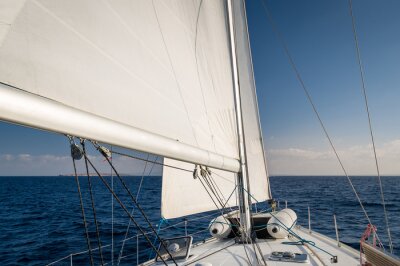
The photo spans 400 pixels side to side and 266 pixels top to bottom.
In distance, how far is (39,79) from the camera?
1.72 metres

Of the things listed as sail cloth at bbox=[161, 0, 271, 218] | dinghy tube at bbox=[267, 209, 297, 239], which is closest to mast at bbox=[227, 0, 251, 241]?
sail cloth at bbox=[161, 0, 271, 218]

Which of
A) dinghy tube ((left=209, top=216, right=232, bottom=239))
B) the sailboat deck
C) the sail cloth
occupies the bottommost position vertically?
the sailboat deck

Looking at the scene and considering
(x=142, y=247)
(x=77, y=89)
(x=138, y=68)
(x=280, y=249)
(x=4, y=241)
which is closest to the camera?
(x=77, y=89)

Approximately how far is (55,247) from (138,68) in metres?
13.4

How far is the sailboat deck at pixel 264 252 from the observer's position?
467cm

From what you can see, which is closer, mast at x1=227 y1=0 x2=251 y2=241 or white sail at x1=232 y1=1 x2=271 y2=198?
mast at x1=227 y1=0 x2=251 y2=241

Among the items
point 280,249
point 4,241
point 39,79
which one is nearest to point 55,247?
point 4,241

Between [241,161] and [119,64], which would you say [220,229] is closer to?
[241,161]

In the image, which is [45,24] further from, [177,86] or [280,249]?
[280,249]

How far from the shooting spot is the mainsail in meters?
1.61

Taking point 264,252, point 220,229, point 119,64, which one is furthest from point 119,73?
point 220,229

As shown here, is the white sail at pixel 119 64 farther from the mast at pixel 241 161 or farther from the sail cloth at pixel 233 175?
the sail cloth at pixel 233 175

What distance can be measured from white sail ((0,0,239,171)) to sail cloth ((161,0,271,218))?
1.49 metres

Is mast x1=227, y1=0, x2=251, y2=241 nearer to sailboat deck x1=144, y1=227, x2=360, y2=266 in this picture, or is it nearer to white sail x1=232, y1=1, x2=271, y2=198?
sailboat deck x1=144, y1=227, x2=360, y2=266
